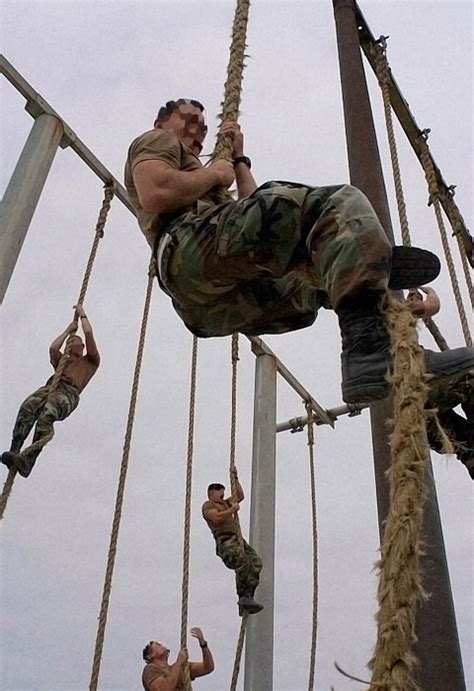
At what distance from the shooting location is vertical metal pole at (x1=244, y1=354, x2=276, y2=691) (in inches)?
142

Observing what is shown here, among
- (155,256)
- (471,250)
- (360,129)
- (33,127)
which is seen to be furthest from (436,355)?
(471,250)

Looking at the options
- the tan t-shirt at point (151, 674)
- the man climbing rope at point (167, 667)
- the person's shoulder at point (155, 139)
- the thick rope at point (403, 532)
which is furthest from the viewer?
the tan t-shirt at point (151, 674)

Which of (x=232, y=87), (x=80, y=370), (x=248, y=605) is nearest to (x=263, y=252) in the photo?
(x=232, y=87)

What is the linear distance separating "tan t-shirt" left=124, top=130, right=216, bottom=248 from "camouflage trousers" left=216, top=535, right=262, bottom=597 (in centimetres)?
222

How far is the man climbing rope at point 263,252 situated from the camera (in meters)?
1.29

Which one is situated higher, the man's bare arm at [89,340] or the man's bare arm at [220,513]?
the man's bare arm at [89,340]

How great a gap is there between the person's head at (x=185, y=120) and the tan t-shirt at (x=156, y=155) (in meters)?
0.08

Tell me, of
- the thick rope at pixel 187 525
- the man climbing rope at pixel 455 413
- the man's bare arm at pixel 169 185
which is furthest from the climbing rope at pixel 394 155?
the thick rope at pixel 187 525

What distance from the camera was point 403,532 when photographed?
2.89 feet

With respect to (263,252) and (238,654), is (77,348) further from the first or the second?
(263,252)

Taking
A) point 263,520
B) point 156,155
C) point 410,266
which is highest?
point 263,520

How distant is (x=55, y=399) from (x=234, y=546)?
132 cm

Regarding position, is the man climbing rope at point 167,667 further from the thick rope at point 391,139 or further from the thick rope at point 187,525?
the thick rope at point 391,139

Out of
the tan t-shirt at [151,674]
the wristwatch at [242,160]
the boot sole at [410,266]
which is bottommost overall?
the boot sole at [410,266]
